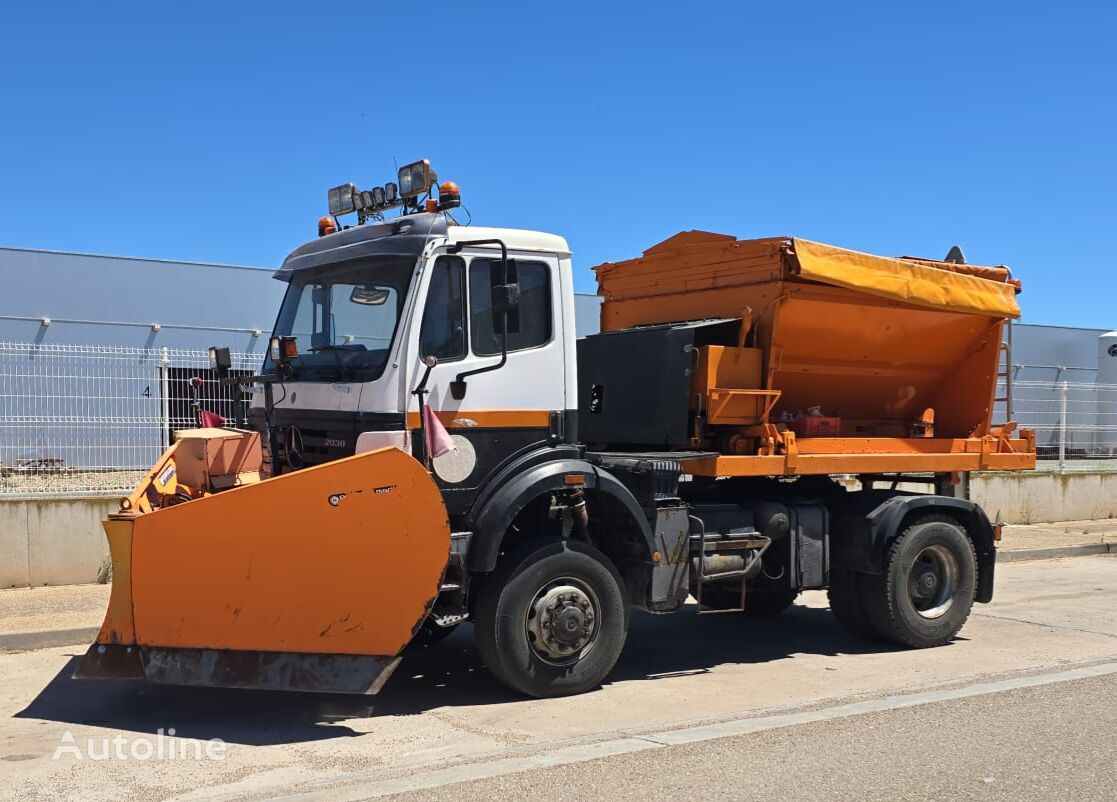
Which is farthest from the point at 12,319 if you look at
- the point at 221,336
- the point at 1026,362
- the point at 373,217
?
the point at 1026,362

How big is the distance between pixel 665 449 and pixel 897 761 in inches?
125

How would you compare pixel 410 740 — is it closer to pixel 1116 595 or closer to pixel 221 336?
pixel 1116 595

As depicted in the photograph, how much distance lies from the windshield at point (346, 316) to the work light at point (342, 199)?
0.70 metres

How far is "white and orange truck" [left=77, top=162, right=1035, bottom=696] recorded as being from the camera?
564cm

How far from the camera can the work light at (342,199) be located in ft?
24.2

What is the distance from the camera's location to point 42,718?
6.13 metres

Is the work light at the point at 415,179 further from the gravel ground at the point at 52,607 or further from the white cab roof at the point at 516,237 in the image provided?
the gravel ground at the point at 52,607

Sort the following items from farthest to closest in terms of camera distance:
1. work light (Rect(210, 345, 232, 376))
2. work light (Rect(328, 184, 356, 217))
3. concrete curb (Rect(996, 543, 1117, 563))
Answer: concrete curb (Rect(996, 543, 1117, 563))
work light (Rect(328, 184, 356, 217))
work light (Rect(210, 345, 232, 376))

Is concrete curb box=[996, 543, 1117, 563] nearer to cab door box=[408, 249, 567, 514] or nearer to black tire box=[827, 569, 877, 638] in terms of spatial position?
black tire box=[827, 569, 877, 638]

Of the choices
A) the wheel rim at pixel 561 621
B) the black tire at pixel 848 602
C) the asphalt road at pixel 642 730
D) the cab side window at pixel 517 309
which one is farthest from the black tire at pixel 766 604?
the cab side window at pixel 517 309

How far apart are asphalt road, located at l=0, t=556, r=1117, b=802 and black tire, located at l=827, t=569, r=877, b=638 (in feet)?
0.59


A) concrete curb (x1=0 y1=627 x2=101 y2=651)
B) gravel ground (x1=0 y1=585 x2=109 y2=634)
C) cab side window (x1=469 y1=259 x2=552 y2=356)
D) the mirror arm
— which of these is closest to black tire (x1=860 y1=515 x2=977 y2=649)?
cab side window (x1=469 y1=259 x2=552 y2=356)

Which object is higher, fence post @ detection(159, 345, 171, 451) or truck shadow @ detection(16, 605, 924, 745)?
fence post @ detection(159, 345, 171, 451)

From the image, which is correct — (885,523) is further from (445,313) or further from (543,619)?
(445,313)
